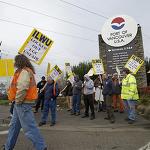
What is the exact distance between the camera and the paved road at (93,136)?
8422mm

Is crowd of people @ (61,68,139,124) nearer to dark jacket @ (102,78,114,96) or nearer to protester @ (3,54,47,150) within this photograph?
dark jacket @ (102,78,114,96)

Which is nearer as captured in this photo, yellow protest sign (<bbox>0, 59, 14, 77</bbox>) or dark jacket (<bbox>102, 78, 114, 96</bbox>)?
dark jacket (<bbox>102, 78, 114, 96</bbox>)

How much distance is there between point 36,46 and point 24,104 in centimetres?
767

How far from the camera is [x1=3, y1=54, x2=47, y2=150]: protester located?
23.2 feet

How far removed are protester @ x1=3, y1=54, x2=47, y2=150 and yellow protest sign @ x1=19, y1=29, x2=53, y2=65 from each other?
7.13m

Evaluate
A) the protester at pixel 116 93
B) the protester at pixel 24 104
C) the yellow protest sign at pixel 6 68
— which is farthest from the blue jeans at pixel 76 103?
the protester at pixel 24 104

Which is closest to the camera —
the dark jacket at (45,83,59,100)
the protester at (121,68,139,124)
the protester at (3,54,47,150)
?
the protester at (3,54,47,150)

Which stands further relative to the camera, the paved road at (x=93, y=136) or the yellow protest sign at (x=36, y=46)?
the yellow protest sign at (x=36, y=46)

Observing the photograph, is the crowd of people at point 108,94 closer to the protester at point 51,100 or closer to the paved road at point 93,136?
the paved road at point 93,136

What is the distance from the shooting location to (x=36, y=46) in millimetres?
14617

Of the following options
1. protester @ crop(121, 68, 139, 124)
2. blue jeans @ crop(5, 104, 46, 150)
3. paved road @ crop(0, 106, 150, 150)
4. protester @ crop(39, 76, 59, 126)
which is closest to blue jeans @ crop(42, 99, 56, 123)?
protester @ crop(39, 76, 59, 126)

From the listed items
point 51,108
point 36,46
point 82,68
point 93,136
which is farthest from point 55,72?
point 82,68

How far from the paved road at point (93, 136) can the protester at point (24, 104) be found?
108 centimetres

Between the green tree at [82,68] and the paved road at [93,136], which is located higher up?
the green tree at [82,68]
